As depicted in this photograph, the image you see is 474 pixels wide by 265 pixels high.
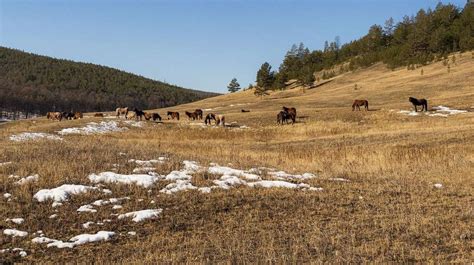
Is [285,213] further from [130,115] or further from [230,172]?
[130,115]

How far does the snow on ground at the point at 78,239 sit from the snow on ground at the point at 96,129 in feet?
97.5

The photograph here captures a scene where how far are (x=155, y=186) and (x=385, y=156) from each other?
12.9m

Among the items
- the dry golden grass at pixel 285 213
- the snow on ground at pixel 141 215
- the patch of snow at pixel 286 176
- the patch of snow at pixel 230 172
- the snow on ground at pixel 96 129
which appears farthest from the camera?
the snow on ground at pixel 96 129

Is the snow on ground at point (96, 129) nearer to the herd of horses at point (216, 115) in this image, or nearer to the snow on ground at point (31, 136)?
the snow on ground at point (31, 136)

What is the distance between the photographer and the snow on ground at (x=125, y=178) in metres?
13.2

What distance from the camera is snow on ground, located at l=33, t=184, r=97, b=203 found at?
11.5 m

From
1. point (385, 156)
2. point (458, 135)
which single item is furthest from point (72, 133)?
point (458, 135)

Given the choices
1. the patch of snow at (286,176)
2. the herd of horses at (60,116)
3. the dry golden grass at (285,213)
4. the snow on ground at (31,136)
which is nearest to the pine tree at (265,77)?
the herd of horses at (60,116)

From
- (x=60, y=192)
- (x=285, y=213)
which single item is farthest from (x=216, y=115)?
(x=285, y=213)

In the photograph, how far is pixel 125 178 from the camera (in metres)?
13.6

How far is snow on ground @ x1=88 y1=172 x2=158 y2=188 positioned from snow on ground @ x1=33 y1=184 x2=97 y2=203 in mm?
910

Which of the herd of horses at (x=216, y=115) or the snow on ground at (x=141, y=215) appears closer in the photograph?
the snow on ground at (x=141, y=215)

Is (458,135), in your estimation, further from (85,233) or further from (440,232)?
(85,233)

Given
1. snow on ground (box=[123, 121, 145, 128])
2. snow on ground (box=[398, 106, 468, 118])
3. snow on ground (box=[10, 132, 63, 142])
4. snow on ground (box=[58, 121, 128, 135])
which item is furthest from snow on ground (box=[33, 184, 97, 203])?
snow on ground (box=[398, 106, 468, 118])
